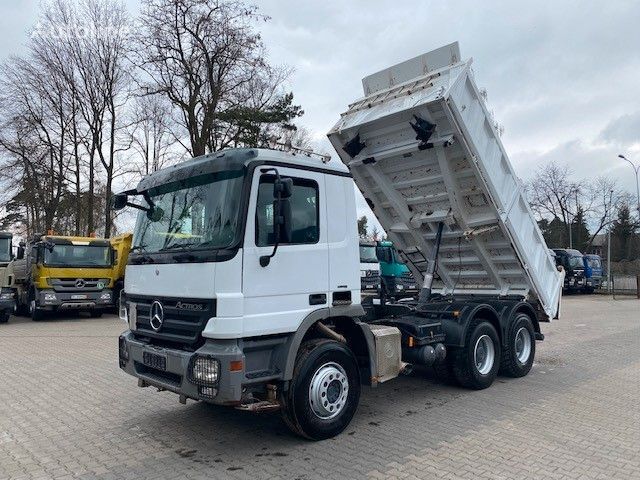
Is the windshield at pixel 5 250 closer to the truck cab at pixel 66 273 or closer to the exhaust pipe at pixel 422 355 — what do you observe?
the truck cab at pixel 66 273

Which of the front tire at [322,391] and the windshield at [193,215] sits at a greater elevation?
the windshield at [193,215]

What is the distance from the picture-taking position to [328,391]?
197 inches

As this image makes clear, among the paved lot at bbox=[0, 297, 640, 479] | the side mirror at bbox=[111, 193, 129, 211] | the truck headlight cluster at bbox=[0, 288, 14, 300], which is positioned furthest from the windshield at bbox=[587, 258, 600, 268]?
the side mirror at bbox=[111, 193, 129, 211]

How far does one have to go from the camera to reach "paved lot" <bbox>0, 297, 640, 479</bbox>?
4.36 metres

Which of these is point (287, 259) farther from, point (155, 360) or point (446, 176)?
point (446, 176)

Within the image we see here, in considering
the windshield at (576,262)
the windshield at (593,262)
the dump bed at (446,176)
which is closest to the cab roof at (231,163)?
the dump bed at (446,176)

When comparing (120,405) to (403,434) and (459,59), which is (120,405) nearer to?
(403,434)

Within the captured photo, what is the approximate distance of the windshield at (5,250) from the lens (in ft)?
58.6

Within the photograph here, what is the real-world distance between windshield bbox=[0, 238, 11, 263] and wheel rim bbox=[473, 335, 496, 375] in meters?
16.9

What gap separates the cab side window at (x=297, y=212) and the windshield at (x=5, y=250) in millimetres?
16696

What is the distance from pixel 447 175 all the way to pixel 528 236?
1.87 meters

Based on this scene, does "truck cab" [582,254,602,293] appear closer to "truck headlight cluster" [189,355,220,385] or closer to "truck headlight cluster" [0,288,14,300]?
"truck headlight cluster" [0,288,14,300]

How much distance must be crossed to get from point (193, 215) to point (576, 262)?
30085 mm

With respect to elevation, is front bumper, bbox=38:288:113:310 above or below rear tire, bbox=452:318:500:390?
above
